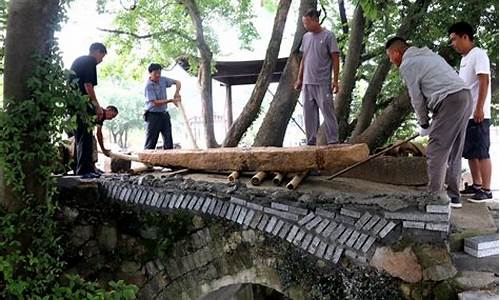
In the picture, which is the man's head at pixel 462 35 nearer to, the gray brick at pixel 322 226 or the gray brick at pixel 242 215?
the gray brick at pixel 322 226

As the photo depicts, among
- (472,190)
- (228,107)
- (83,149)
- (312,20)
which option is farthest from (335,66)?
(228,107)

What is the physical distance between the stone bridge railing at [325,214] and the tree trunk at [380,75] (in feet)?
10.5

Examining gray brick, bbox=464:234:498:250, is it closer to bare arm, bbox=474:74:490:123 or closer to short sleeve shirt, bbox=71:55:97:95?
bare arm, bbox=474:74:490:123

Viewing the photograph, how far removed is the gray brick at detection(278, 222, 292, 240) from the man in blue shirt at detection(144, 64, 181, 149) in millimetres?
3650

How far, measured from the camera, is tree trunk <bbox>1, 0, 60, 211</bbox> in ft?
10.5

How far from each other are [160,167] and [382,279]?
3.64 meters

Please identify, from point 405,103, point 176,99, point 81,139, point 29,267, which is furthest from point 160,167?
point 405,103

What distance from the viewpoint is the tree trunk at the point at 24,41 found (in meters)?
3.21

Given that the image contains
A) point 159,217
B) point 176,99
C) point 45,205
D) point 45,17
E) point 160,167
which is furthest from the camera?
point 176,99

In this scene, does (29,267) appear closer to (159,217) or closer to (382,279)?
(159,217)

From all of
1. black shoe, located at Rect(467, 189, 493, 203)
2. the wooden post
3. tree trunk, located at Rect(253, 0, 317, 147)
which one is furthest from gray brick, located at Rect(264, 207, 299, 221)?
the wooden post

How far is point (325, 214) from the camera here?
3.38 m

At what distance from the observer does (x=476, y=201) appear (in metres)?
4.38

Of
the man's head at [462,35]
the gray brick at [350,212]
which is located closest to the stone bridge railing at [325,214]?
the gray brick at [350,212]
